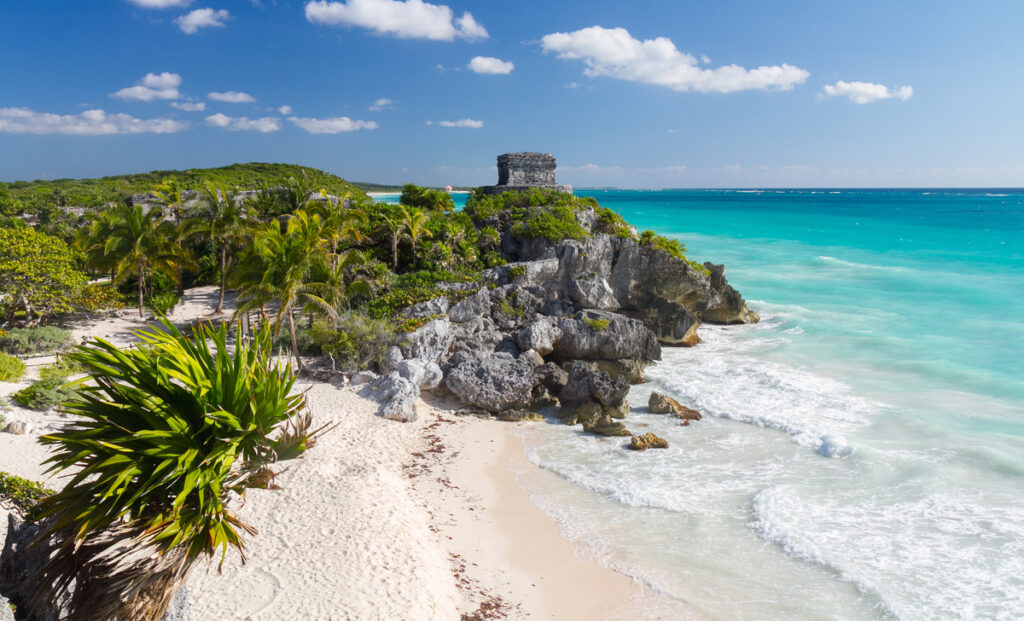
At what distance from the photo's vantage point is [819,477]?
11.2 m

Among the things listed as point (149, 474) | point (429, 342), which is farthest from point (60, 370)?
point (149, 474)

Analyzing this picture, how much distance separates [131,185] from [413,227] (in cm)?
3860

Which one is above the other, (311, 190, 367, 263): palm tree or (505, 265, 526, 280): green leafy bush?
(311, 190, 367, 263): palm tree

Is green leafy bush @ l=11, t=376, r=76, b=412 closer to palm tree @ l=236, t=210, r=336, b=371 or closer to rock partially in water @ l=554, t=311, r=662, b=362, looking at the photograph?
palm tree @ l=236, t=210, r=336, b=371

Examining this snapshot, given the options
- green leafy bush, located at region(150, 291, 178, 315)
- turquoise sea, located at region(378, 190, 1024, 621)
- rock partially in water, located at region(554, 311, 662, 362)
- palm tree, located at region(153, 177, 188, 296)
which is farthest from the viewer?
palm tree, located at region(153, 177, 188, 296)

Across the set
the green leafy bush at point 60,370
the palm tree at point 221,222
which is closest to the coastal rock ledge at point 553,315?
the green leafy bush at point 60,370

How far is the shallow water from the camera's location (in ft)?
27.1

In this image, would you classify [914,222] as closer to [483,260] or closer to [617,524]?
[483,260]

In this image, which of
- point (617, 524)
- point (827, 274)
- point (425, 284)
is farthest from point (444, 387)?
point (827, 274)

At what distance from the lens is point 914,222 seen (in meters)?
70.2

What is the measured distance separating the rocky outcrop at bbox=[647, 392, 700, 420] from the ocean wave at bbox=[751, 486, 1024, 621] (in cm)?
337

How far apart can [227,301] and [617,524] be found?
1872 cm

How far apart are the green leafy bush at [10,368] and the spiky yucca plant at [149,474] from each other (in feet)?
33.7

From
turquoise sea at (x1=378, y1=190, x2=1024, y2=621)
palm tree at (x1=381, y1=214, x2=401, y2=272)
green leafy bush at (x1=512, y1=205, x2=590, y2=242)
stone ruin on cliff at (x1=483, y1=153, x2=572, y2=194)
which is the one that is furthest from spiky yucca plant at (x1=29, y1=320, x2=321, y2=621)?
stone ruin on cliff at (x1=483, y1=153, x2=572, y2=194)
